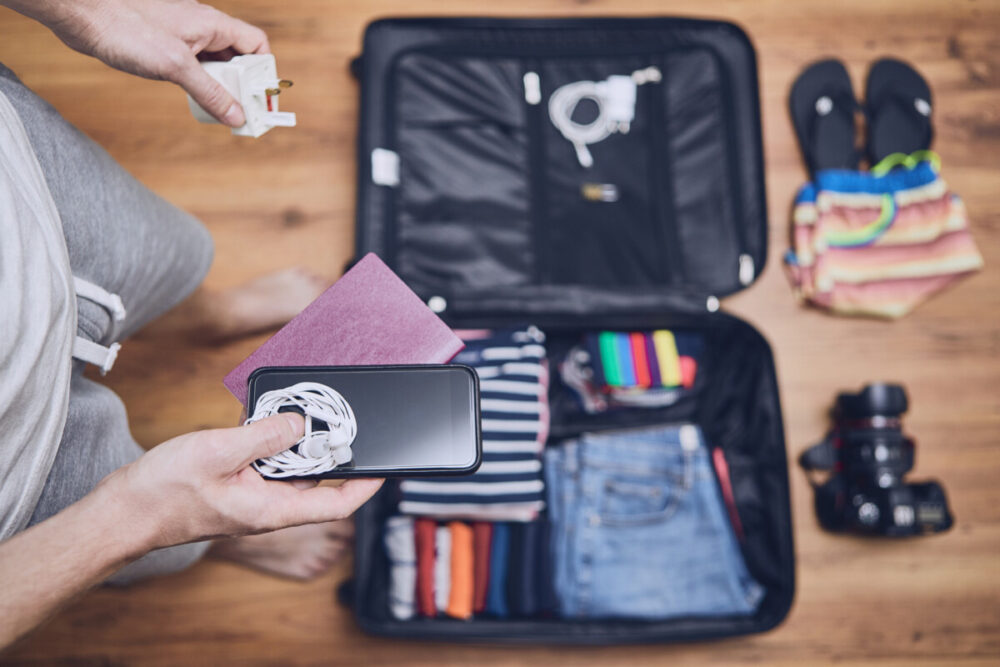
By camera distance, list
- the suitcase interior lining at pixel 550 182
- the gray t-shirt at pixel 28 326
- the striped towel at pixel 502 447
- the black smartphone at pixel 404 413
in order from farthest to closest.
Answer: the suitcase interior lining at pixel 550 182, the striped towel at pixel 502 447, the black smartphone at pixel 404 413, the gray t-shirt at pixel 28 326

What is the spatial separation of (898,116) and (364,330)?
108 centimetres

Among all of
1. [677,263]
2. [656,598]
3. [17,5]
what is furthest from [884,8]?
[17,5]

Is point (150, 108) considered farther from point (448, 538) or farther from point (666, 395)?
point (666, 395)

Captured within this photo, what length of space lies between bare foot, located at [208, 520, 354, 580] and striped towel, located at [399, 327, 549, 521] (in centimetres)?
16

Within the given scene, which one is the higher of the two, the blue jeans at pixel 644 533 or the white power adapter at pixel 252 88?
the white power adapter at pixel 252 88

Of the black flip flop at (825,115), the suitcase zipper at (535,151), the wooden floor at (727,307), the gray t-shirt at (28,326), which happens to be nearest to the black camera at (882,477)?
the wooden floor at (727,307)

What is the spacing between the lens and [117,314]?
0.65 m

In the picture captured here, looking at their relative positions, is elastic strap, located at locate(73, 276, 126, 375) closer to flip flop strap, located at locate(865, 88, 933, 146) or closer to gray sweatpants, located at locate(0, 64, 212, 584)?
gray sweatpants, located at locate(0, 64, 212, 584)

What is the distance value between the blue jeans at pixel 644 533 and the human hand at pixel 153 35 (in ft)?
2.36

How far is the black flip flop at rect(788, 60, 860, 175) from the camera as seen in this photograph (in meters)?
1.14

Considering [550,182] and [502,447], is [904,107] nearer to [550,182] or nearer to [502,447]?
[550,182]

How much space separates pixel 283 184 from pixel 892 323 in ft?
3.64

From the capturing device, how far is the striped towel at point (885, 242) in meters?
1.10

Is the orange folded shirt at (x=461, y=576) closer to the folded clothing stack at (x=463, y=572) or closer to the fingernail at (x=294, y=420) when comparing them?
the folded clothing stack at (x=463, y=572)
